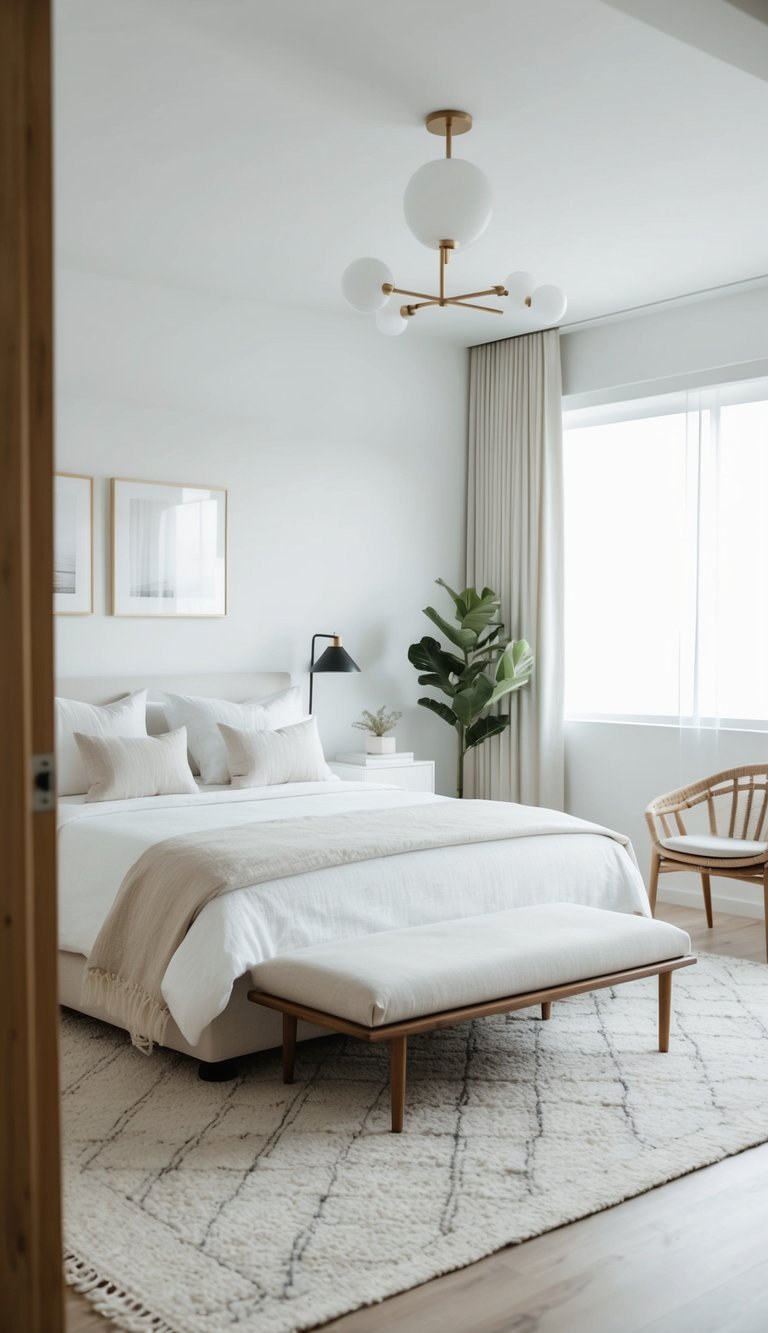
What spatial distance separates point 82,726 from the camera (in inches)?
190

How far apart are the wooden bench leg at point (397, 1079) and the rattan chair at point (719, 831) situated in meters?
1.98

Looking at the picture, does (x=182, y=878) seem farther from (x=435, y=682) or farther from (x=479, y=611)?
(x=479, y=611)

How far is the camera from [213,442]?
580 cm

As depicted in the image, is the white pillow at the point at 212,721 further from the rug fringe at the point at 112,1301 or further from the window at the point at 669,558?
the rug fringe at the point at 112,1301

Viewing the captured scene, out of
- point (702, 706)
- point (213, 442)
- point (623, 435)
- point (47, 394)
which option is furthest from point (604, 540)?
point (47, 394)

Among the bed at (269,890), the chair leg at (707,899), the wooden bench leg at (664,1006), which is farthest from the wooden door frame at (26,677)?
the chair leg at (707,899)

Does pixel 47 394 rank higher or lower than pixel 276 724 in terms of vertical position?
higher

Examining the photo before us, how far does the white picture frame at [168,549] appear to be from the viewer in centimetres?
549

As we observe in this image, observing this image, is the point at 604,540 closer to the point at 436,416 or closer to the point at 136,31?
the point at 436,416

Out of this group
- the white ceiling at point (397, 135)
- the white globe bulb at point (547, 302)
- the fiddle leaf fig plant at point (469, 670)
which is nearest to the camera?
the white ceiling at point (397, 135)

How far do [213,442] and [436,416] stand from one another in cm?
149

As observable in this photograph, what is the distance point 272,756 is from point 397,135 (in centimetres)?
243

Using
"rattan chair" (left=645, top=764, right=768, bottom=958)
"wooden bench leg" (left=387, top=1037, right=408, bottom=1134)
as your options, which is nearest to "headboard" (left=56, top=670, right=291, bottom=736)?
"rattan chair" (left=645, top=764, right=768, bottom=958)

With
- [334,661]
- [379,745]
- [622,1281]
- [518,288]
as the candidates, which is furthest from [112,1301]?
[379,745]
